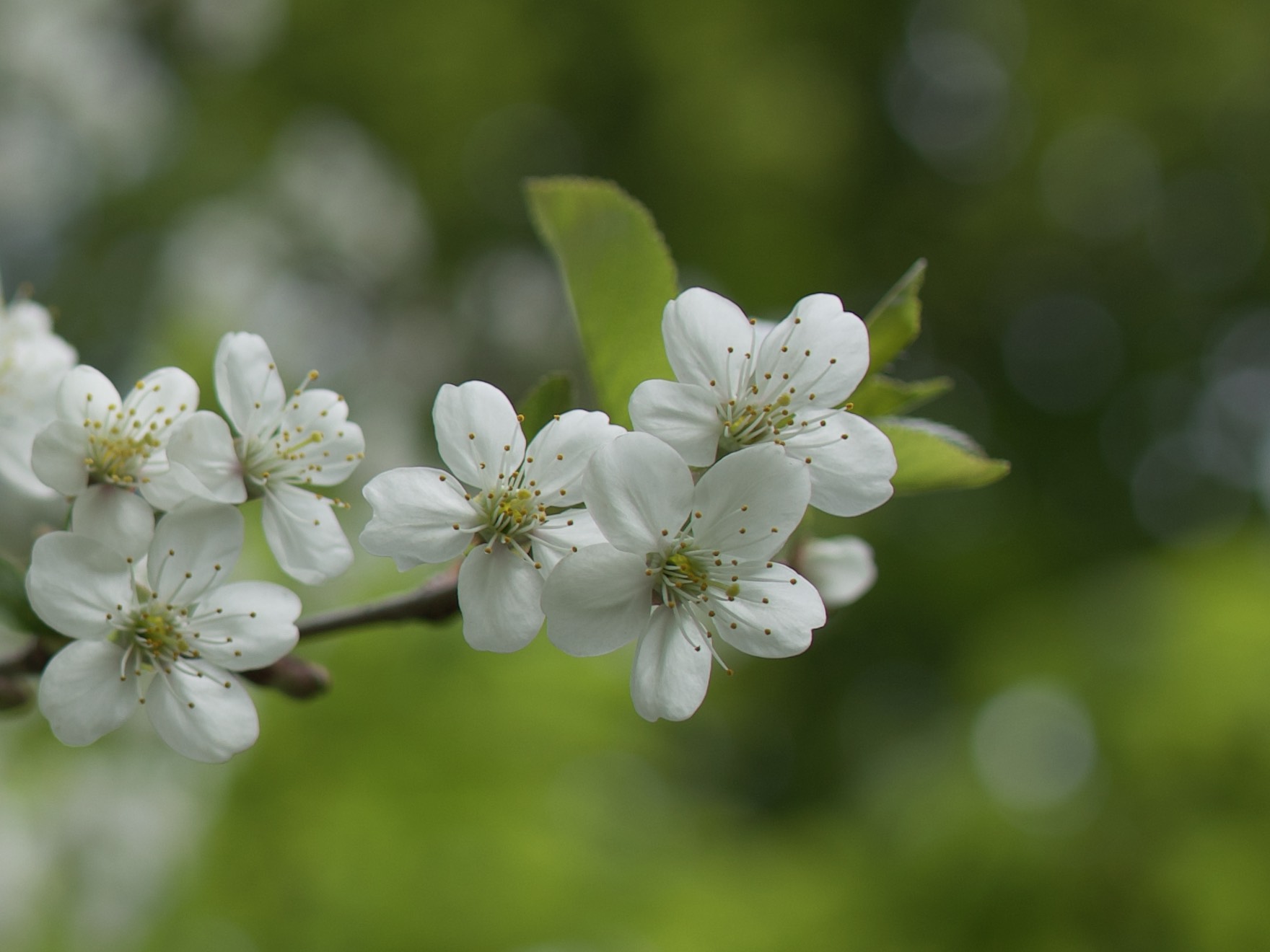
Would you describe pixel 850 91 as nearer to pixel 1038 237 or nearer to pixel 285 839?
pixel 1038 237

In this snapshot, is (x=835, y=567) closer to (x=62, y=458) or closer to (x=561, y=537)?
(x=561, y=537)

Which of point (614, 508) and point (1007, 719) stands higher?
point (614, 508)

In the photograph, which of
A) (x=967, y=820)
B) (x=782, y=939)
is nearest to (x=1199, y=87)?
(x=967, y=820)

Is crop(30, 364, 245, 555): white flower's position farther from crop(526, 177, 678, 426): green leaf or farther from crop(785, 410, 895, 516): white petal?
crop(785, 410, 895, 516): white petal

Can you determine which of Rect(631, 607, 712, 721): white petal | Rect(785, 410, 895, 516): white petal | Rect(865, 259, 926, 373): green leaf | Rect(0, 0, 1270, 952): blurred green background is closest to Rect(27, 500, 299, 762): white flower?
Rect(631, 607, 712, 721): white petal

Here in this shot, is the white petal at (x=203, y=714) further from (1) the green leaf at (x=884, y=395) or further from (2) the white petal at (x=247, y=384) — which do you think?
(1) the green leaf at (x=884, y=395)

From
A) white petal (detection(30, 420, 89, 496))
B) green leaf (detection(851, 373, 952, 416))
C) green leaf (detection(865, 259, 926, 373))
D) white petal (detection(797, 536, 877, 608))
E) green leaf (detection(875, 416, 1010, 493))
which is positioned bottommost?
white petal (detection(797, 536, 877, 608))

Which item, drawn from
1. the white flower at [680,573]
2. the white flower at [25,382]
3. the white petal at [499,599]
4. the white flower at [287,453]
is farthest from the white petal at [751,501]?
the white flower at [25,382]
